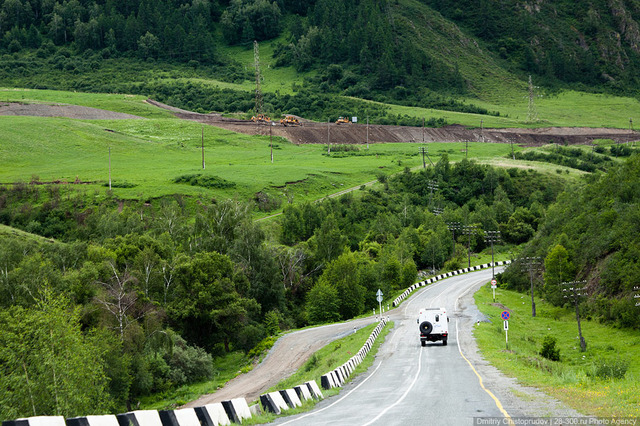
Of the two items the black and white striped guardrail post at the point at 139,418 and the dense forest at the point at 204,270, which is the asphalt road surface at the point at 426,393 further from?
the dense forest at the point at 204,270

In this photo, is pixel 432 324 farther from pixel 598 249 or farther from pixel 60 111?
pixel 60 111

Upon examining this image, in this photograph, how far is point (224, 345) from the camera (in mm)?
71312

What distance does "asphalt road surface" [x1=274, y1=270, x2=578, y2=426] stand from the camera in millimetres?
19859

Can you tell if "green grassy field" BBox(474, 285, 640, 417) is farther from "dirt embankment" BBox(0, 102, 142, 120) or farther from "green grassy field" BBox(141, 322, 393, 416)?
"dirt embankment" BBox(0, 102, 142, 120)

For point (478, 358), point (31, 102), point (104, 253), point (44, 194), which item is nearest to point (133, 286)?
point (104, 253)

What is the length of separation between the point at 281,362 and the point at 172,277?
19004 mm

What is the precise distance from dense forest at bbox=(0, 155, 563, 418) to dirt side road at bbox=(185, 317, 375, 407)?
17.7 ft

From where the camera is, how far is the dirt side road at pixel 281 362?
4881 cm

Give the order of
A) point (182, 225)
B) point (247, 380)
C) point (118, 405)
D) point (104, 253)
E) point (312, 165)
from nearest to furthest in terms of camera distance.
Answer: point (118, 405), point (247, 380), point (104, 253), point (182, 225), point (312, 165)

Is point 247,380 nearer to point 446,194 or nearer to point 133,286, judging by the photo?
point 133,286

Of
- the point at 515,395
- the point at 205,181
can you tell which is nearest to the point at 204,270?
the point at 515,395

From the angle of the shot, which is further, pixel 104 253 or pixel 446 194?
pixel 446 194

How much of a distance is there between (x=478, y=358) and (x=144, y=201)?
8850 centimetres

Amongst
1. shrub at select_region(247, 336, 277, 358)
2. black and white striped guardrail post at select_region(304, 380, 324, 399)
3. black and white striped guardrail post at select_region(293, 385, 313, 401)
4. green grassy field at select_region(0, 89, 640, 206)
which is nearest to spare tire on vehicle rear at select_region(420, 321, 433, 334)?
black and white striped guardrail post at select_region(304, 380, 324, 399)
